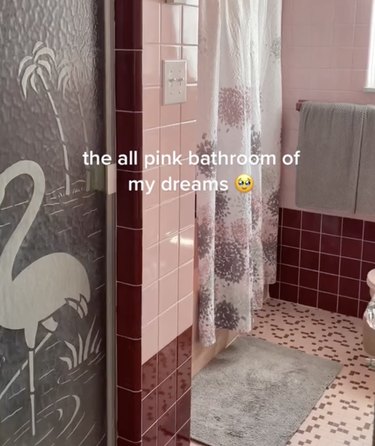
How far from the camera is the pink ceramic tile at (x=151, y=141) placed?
163cm

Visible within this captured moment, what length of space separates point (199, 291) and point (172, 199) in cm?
88

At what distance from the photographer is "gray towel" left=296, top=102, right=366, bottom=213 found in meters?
3.11

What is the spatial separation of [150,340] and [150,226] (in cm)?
33

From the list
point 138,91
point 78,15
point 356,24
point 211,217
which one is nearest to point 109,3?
point 78,15

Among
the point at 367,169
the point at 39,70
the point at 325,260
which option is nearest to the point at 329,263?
the point at 325,260

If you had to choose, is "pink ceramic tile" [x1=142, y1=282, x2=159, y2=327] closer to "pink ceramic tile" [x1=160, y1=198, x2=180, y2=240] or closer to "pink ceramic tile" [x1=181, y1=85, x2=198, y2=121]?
"pink ceramic tile" [x1=160, y1=198, x2=180, y2=240]

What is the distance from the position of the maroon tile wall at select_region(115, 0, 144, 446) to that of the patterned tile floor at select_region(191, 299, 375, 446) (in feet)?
2.62

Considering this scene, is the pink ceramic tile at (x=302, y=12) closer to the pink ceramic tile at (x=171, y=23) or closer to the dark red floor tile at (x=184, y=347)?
the pink ceramic tile at (x=171, y=23)

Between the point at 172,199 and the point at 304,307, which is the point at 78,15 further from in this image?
the point at 304,307

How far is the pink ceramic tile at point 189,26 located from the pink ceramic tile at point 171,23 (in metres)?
0.03

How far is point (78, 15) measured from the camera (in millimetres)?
1478

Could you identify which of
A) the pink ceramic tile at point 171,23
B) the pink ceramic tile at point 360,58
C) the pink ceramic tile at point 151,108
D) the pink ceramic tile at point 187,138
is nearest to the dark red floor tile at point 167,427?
the pink ceramic tile at point 187,138

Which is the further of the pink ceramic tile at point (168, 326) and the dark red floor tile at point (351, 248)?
the dark red floor tile at point (351, 248)

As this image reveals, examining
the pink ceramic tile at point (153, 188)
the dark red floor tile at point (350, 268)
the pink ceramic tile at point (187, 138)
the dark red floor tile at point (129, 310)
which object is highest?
the pink ceramic tile at point (187, 138)
